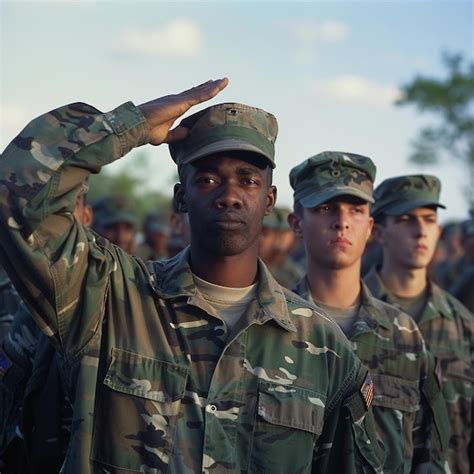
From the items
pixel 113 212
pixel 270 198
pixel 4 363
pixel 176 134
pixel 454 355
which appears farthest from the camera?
pixel 113 212

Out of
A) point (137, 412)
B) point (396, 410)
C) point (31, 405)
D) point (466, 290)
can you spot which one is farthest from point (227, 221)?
point (466, 290)

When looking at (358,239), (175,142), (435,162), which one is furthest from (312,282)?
(435,162)

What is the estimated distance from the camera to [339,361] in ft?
13.0

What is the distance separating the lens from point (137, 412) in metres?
3.63

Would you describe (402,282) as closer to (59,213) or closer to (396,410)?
(396,410)

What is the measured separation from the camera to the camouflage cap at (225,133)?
3818 millimetres

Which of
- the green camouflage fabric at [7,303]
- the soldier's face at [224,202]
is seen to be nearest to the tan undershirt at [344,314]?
the soldier's face at [224,202]

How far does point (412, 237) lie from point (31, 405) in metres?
3.39

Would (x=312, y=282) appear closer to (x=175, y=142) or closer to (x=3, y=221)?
(x=175, y=142)

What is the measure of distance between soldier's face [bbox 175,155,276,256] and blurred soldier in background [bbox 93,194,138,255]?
23.4 ft

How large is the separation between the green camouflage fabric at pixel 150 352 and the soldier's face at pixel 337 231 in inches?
62.2

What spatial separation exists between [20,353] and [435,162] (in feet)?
133

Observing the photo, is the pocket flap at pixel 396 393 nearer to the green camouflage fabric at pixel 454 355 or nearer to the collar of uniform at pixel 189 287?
the green camouflage fabric at pixel 454 355

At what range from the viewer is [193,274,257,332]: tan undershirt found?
3.90 metres
